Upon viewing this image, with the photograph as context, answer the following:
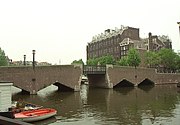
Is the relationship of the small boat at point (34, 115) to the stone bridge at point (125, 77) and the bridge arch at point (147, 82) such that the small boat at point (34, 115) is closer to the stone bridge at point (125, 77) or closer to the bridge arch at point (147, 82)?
the stone bridge at point (125, 77)

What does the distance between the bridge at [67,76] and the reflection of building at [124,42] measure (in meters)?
36.9

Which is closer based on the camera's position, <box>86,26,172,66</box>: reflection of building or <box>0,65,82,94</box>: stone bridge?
<box>0,65,82,94</box>: stone bridge

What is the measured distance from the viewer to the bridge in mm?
44281

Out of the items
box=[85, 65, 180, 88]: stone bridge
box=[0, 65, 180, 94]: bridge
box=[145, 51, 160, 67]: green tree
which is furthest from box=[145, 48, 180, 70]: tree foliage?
box=[0, 65, 180, 94]: bridge

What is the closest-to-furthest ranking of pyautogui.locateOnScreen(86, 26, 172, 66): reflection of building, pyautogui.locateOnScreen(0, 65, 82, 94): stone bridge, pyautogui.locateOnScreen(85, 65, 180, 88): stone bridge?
pyautogui.locateOnScreen(0, 65, 82, 94): stone bridge → pyautogui.locateOnScreen(85, 65, 180, 88): stone bridge → pyautogui.locateOnScreen(86, 26, 172, 66): reflection of building

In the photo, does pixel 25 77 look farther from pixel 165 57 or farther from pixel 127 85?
pixel 165 57

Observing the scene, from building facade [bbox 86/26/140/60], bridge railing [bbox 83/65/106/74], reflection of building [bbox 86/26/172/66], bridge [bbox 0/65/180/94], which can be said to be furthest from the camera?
building facade [bbox 86/26/140/60]

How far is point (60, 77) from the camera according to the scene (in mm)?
49344

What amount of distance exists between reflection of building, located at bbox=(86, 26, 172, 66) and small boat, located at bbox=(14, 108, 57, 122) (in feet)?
286

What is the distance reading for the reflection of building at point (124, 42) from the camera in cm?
11044

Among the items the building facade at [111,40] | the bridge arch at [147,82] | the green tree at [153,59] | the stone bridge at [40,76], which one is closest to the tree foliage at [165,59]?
the green tree at [153,59]

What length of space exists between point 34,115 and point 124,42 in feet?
307

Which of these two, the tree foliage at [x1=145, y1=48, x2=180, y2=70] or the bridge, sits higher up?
the tree foliage at [x1=145, y1=48, x2=180, y2=70]

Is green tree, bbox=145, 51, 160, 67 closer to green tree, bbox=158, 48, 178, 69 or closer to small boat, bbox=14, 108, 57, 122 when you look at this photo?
green tree, bbox=158, 48, 178, 69
